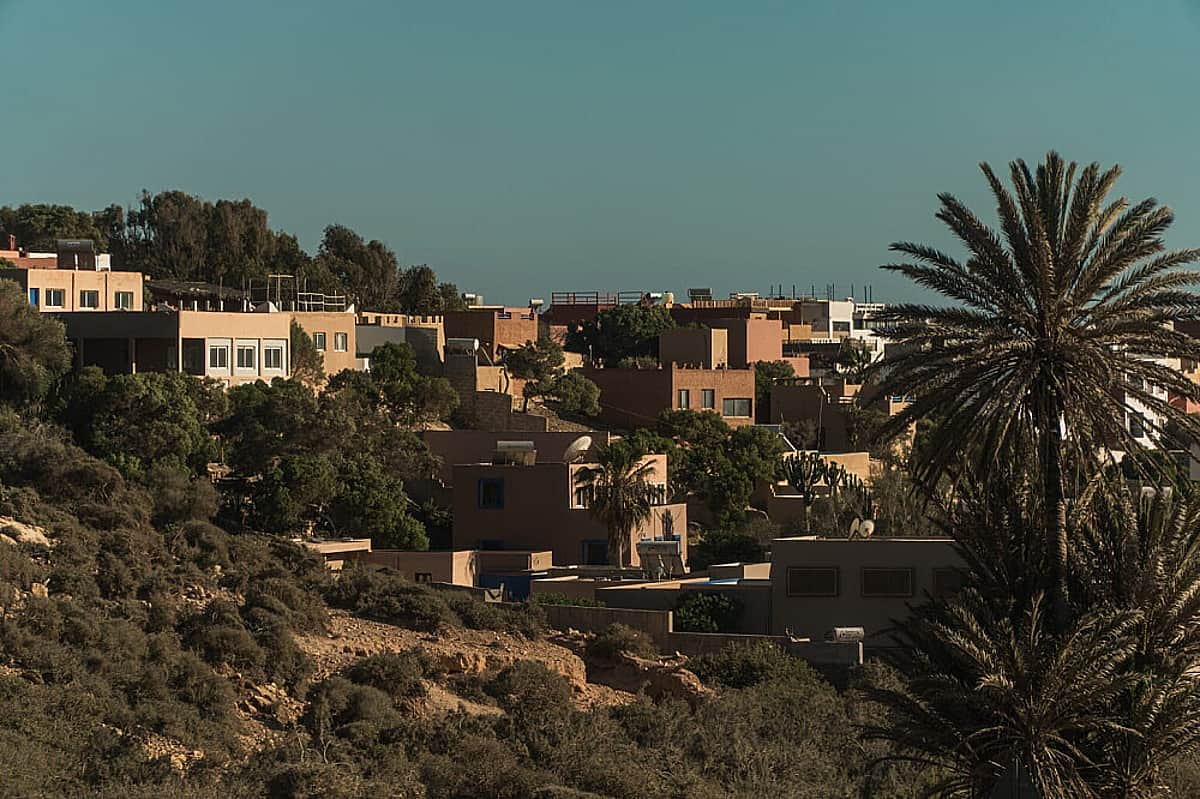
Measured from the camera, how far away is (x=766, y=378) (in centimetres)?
6581

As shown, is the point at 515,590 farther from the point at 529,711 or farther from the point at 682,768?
the point at 682,768

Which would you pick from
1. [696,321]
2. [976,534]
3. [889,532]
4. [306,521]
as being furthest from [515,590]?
[696,321]

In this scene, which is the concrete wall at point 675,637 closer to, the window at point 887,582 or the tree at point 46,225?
the window at point 887,582

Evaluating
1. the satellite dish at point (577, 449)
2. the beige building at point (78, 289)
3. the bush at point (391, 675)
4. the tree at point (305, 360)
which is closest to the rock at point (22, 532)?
the bush at point (391, 675)

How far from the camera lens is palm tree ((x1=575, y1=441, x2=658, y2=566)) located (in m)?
41.2

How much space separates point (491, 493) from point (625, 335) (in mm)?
31753

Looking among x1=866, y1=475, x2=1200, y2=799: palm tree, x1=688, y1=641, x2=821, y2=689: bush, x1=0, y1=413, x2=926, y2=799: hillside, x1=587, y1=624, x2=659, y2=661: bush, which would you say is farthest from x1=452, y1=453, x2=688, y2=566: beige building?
x1=866, y1=475, x2=1200, y2=799: palm tree

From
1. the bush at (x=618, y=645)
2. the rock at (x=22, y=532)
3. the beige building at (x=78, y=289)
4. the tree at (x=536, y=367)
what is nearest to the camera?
the rock at (x=22, y=532)

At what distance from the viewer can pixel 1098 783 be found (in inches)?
700

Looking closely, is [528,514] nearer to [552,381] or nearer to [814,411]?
[552,381]

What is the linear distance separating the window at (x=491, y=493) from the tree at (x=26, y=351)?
33.0ft

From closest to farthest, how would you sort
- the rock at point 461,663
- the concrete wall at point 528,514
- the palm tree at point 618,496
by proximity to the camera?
1. the rock at point 461,663
2. the palm tree at point 618,496
3. the concrete wall at point 528,514

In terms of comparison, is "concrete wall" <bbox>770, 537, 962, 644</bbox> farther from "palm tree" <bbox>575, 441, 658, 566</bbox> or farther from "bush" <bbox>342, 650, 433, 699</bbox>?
"palm tree" <bbox>575, 441, 658, 566</bbox>

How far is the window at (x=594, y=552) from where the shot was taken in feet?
138
